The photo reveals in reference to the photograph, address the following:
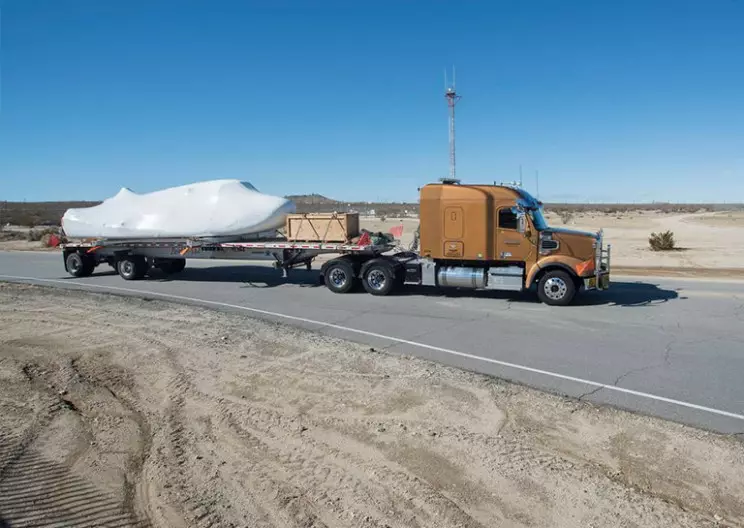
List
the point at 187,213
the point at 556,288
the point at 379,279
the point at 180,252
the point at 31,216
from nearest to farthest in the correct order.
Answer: the point at 556,288, the point at 379,279, the point at 187,213, the point at 180,252, the point at 31,216

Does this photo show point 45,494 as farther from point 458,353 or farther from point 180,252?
point 180,252

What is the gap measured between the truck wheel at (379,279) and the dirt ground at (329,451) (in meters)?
6.13

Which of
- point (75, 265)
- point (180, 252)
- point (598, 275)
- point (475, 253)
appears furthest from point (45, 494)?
point (75, 265)

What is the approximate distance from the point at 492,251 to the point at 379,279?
2970 mm

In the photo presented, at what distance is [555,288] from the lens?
13453 mm

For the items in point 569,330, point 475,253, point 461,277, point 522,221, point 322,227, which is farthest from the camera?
point 322,227

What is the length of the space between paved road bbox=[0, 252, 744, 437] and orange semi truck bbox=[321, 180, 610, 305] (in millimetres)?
507

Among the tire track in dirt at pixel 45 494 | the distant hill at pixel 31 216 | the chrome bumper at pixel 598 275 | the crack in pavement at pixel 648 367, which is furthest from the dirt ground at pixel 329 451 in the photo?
the distant hill at pixel 31 216

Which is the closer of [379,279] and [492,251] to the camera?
[492,251]

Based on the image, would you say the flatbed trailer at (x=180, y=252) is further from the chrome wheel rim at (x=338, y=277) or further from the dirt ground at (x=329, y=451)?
the dirt ground at (x=329, y=451)

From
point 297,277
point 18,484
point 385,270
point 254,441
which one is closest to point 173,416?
point 254,441

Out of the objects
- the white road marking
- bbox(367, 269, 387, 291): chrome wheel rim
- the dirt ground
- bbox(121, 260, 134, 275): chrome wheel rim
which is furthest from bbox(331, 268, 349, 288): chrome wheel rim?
bbox(121, 260, 134, 275): chrome wheel rim

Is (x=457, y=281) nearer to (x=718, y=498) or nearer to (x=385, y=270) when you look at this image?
(x=385, y=270)

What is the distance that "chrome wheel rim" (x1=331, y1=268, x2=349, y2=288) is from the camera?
616 inches
